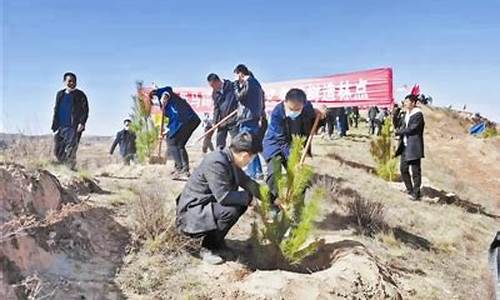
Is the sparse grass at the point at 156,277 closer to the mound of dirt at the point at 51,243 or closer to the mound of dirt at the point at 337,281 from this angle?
the mound of dirt at the point at 51,243

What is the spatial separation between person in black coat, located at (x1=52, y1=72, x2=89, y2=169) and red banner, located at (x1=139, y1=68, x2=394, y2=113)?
5.27 metres

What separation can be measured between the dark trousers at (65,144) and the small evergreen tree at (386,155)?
6.35 m

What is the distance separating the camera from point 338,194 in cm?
853

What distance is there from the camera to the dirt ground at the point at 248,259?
3996mm

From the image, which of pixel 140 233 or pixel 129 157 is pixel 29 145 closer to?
pixel 140 233

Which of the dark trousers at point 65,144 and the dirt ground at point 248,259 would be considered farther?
the dark trousers at point 65,144

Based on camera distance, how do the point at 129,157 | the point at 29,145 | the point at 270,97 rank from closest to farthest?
the point at 29,145 → the point at 129,157 → the point at 270,97

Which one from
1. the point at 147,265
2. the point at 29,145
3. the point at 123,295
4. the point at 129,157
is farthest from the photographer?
the point at 129,157

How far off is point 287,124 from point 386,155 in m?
5.87

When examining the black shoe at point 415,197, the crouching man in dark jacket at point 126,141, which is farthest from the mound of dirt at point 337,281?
the crouching man in dark jacket at point 126,141

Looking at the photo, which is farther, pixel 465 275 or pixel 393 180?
pixel 393 180

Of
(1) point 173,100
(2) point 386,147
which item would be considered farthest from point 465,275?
(2) point 386,147

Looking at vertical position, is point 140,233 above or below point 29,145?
below

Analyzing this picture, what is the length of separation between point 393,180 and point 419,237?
3818mm
